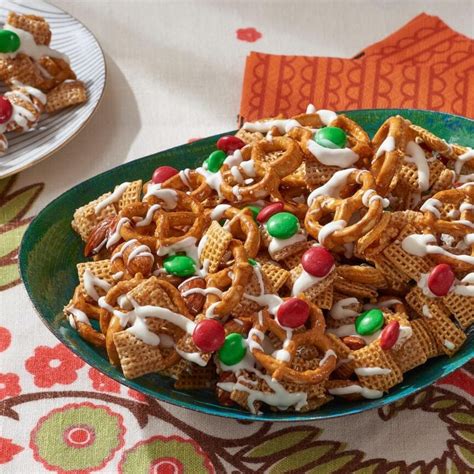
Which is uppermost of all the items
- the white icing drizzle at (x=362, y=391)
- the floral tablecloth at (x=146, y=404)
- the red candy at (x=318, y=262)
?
the red candy at (x=318, y=262)

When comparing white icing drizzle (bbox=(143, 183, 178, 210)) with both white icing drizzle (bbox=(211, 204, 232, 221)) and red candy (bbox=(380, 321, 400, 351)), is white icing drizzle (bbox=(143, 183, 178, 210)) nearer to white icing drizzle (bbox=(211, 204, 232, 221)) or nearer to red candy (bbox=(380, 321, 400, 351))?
white icing drizzle (bbox=(211, 204, 232, 221))

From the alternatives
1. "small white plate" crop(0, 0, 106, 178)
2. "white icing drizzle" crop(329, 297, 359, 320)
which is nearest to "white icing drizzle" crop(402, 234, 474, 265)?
"white icing drizzle" crop(329, 297, 359, 320)

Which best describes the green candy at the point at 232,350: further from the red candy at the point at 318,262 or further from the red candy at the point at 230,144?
the red candy at the point at 230,144

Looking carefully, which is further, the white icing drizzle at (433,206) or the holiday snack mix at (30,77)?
the holiday snack mix at (30,77)

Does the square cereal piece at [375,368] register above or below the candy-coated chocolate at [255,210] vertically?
below

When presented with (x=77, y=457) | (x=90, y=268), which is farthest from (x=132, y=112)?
(x=77, y=457)

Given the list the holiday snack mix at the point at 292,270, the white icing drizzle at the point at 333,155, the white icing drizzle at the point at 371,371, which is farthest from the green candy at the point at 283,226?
the white icing drizzle at the point at 371,371

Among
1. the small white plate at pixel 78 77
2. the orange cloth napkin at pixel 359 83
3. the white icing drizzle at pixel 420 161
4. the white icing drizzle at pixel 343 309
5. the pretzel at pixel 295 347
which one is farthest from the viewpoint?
the orange cloth napkin at pixel 359 83
